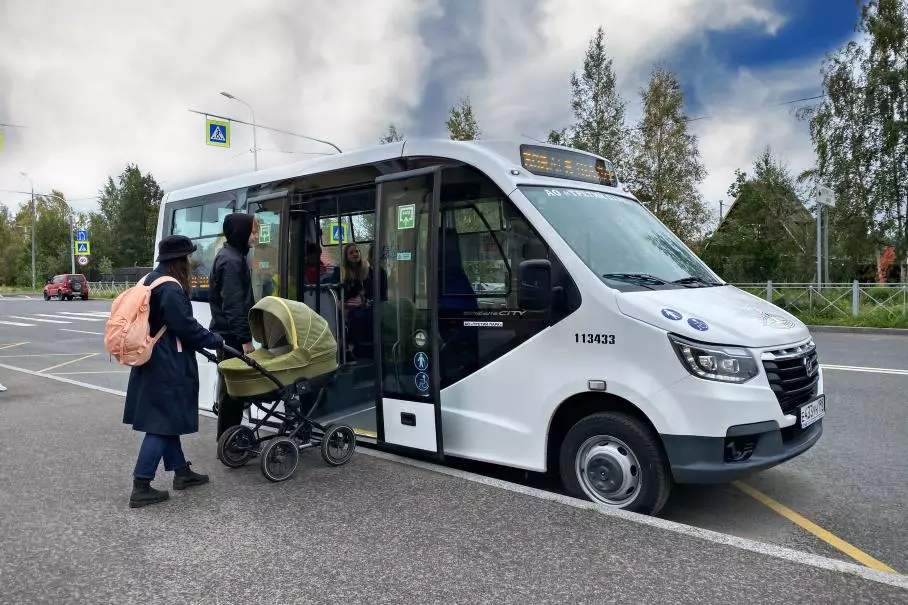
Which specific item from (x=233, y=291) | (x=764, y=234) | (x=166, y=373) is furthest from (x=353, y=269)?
(x=764, y=234)

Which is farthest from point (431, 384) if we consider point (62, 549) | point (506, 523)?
point (62, 549)

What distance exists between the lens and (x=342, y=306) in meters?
7.53

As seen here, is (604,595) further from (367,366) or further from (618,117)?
(618,117)

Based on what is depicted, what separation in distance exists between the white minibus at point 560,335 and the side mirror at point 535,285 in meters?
0.01

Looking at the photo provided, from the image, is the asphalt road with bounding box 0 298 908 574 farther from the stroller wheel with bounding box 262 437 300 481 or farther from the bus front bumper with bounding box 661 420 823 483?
the stroller wheel with bounding box 262 437 300 481

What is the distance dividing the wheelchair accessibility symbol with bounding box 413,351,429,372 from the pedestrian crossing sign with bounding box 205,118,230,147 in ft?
79.8

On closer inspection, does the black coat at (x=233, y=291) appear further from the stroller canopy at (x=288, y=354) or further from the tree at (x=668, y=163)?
the tree at (x=668, y=163)

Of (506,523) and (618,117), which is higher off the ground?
(618,117)

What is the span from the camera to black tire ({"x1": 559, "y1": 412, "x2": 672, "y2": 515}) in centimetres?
413

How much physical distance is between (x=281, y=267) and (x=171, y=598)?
12.9ft

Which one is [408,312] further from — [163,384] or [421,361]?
[163,384]

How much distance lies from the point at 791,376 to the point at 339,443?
3.34m

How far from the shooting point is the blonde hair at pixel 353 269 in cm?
739

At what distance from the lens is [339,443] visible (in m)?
5.52
